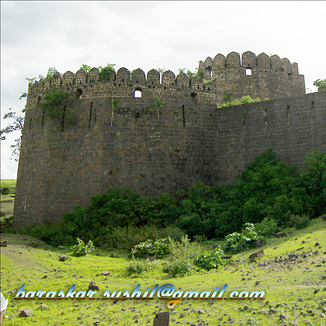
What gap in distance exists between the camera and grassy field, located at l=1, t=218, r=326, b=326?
16.6 ft

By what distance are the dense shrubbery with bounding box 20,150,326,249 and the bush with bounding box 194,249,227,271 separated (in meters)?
2.59

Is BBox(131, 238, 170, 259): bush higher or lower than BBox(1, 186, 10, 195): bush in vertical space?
lower

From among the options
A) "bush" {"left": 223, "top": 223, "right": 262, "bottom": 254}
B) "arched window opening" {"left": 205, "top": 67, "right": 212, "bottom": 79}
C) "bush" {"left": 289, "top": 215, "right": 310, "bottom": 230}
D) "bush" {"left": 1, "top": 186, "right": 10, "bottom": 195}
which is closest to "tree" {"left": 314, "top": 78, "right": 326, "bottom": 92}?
"arched window opening" {"left": 205, "top": 67, "right": 212, "bottom": 79}

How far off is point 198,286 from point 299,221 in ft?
16.8

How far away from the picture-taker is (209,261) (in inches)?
334

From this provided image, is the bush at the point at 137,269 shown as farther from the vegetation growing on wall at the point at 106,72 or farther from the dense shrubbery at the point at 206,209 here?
the vegetation growing on wall at the point at 106,72

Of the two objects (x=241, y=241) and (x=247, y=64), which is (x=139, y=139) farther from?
(x=247, y=64)

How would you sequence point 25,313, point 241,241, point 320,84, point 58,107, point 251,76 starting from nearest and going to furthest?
point 25,313 < point 241,241 < point 58,107 < point 320,84 < point 251,76

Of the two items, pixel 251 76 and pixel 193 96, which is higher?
pixel 251 76

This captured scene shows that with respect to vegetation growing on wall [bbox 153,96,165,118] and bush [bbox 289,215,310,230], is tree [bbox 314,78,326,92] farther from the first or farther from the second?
bush [bbox 289,215,310,230]

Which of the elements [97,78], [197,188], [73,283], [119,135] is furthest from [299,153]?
[73,283]

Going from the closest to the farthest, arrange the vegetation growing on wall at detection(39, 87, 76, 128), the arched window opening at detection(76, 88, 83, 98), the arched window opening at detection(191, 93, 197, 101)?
the vegetation growing on wall at detection(39, 87, 76, 128) → the arched window opening at detection(76, 88, 83, 98) → the arched window opening at detection(191, 93, 197, 101)

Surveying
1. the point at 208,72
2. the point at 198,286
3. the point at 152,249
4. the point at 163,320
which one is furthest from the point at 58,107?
the point at 163,320

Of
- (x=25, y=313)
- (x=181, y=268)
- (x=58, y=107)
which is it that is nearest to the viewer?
(x=25, y=313)
